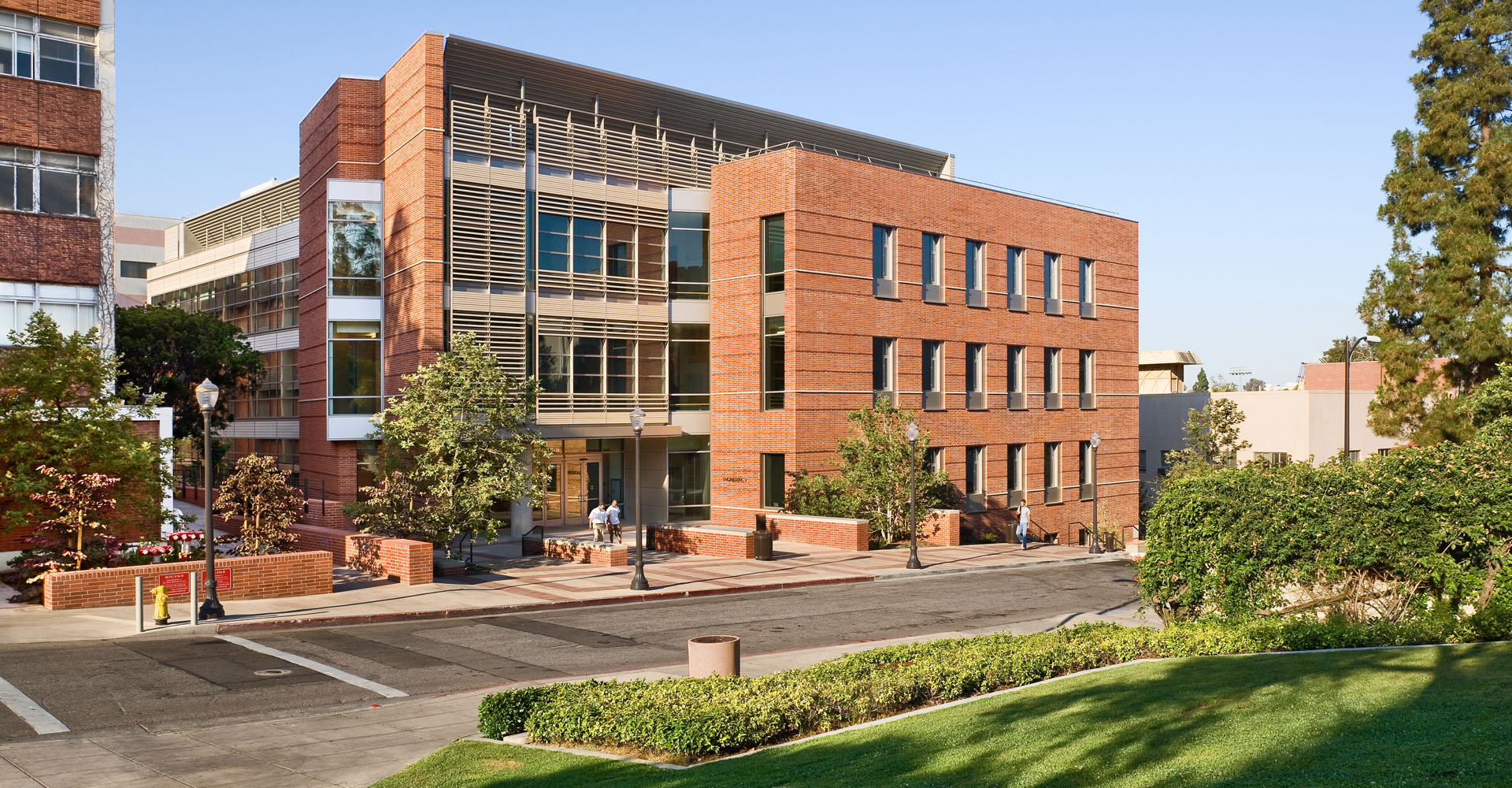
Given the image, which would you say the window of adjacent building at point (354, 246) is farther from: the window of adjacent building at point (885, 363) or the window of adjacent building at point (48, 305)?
the window of adjacent building at point (885, 363)

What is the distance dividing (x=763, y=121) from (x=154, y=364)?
2704 centimetres

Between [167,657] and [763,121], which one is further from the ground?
[763,121]

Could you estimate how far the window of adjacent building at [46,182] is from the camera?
30656mm

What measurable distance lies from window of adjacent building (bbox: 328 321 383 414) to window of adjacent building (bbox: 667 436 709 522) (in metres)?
11.1

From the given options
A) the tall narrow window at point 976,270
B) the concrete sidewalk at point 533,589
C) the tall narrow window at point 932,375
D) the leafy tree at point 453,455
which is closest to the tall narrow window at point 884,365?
the tall narrow window at point 932,375

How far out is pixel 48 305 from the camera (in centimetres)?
3127

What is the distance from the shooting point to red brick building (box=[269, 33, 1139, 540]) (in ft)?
127

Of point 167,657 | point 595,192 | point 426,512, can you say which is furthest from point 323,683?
point 595,192

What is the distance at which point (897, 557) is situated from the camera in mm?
34781

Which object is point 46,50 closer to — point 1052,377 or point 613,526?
point 613,526

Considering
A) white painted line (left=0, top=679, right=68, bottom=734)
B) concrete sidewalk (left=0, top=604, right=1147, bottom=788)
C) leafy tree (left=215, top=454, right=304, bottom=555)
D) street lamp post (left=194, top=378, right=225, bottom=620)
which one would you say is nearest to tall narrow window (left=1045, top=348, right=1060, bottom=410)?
leafy tree (left=215, top=454, right=304, bottom=555)

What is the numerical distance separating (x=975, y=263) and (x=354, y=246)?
80.2 ft

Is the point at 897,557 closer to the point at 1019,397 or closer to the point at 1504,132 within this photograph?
the point at 1019,397

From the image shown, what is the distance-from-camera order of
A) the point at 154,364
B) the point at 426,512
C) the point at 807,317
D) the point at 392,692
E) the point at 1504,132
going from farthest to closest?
1. the point at 154,364
2. the point at 807,317
3. the point at 1504,132
4. the point at 426,512
5. the point at 392,692
